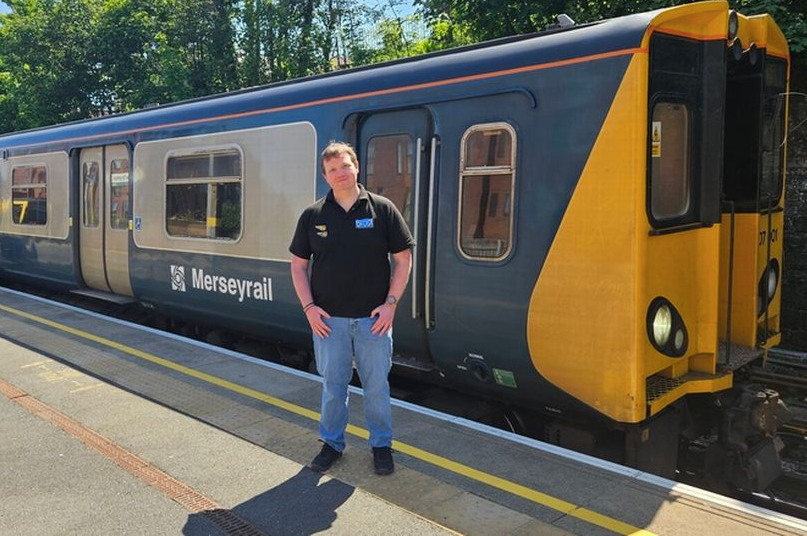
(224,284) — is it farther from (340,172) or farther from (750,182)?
(750,182)

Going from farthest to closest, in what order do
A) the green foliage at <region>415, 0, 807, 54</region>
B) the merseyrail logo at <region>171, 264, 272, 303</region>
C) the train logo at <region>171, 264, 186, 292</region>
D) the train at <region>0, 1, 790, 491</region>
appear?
the green foliage at <region>415, 0, 807, 54</region> → the train logo at <region>171, 264, 186, 292</region> → the merseyrail logo at <region>171, 264, 272, 303</region> → the train at <region>0, 1, 790, 491</region>

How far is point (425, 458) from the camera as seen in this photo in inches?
163

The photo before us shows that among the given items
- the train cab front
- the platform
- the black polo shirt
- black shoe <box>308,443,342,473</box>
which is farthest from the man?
the train cab front

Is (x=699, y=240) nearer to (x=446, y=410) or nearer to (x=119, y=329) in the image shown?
(x=446, y=410)

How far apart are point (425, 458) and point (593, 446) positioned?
1183 millimetres

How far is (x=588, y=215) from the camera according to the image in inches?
162

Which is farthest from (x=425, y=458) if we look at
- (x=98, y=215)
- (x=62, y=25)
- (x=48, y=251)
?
(x=62, y=25)

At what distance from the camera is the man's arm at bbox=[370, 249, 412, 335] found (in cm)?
379

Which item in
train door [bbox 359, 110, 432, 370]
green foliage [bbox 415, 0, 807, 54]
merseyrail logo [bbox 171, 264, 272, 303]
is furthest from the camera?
green foliage [bbox 415, 0, 807, 54]

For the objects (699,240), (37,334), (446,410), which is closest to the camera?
(699,240)

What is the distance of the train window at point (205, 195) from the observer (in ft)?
22.2

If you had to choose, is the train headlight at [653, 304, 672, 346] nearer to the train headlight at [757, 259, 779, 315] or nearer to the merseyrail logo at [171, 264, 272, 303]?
the train headlight at [757, 259, 779, 315]

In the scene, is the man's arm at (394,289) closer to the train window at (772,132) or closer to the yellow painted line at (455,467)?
the yellow painted line at (455,467)

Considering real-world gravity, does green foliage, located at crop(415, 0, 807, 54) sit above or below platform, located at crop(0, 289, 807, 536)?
above
